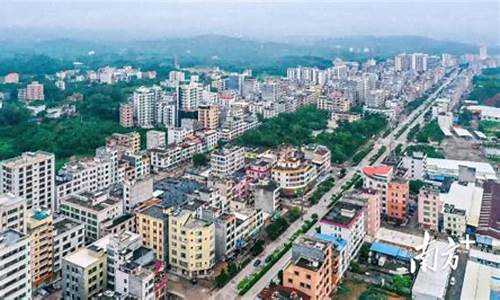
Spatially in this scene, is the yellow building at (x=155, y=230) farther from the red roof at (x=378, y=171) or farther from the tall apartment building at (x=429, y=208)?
the tall apartment building at (x=429, y=208)

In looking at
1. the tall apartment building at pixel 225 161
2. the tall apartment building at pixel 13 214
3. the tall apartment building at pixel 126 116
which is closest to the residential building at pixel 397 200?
the tall apartment building at pixel 225 161

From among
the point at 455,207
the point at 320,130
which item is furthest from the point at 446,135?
the point at 455,207

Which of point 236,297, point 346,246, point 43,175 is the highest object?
point 43,175

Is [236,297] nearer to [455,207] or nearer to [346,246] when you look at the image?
[346,246]

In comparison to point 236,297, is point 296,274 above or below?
above

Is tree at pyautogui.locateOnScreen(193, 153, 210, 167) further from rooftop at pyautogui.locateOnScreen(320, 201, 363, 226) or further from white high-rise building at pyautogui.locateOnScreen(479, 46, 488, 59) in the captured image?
white high-rise building at pyautogui.locateOnScreen(479, 46, 488, 59)

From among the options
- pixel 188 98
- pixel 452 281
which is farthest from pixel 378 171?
pixel 188 98
